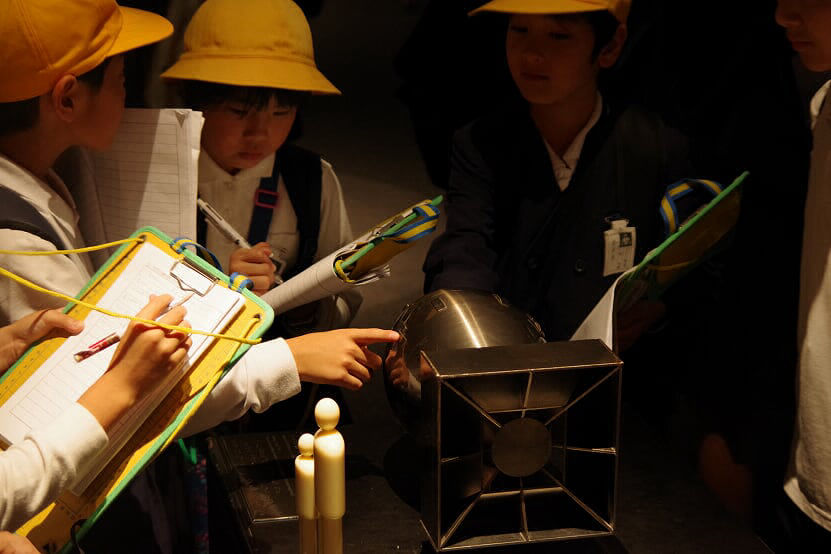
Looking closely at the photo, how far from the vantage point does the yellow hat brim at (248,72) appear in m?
1.76

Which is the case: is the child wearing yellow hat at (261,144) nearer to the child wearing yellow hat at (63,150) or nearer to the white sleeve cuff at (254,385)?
the child wearing yellow hat at (63,150)

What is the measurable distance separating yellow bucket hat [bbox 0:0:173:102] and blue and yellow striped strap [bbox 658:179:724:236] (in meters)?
0.94

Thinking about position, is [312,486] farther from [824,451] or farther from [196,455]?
[824,451]

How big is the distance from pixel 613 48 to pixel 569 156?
0.22m

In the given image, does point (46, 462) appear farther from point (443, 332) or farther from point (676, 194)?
point (676, 194)

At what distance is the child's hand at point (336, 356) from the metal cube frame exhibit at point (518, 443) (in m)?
0.17

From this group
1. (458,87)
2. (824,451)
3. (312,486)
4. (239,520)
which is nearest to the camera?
(312,486)

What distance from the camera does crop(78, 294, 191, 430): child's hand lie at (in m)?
1.22

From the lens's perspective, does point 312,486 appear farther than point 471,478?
No

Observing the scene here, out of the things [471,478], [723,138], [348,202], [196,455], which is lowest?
[196,455]

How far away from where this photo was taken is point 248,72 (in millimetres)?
1769

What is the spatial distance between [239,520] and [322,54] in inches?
41.9

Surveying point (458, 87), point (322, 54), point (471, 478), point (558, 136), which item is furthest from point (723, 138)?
point (471, 478)

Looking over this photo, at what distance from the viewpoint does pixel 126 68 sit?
2049 millimetres
